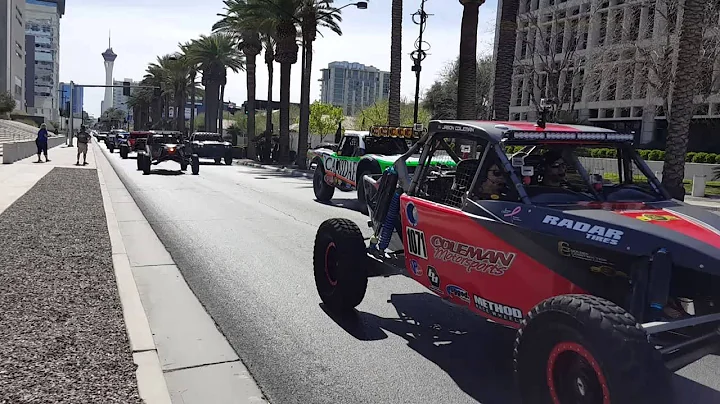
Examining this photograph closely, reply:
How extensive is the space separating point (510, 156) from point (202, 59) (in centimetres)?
6099

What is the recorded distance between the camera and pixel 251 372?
16.6 ft

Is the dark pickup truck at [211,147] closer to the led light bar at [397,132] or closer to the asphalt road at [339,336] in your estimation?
the led light bar at [397,132]

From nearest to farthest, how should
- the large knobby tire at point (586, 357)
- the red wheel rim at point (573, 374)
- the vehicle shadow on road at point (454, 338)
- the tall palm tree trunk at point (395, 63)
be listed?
the large knobby tire at point (586, 357)
the red wheel rim at point (573, 374)
the vehicle shadow on road at point (454, 338)
the tall palm tree trunk at point (395, 63)

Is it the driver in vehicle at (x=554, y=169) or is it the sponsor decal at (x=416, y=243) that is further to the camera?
the sponsor decal at (x=416, y=243)

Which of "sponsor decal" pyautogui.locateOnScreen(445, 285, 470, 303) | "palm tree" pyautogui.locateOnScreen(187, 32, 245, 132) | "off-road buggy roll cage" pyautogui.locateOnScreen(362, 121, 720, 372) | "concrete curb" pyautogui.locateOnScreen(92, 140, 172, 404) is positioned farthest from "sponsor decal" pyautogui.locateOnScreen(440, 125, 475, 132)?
"palm tree" pyautogui.locateOnScreen(187, 32, 245, 132)

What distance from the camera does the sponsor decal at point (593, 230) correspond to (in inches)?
153

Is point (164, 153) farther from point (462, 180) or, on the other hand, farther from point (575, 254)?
point (575, 254)

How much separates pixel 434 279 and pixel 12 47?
449 ft

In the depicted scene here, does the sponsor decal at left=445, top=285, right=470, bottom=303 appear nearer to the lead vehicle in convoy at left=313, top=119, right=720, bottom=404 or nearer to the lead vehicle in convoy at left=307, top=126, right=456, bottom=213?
the lead vehicle in convoy at left=313, top=119, right=720, bottom=404

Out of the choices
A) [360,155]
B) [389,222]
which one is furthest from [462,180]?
[360,155]

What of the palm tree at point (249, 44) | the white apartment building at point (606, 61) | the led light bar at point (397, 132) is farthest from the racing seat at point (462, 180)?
the palm tree at point (249, 44)

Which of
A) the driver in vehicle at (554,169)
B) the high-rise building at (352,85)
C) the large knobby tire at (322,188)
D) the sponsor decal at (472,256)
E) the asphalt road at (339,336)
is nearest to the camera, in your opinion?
the sponsor decal at (472,256)

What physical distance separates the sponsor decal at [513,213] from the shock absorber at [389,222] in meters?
1.69

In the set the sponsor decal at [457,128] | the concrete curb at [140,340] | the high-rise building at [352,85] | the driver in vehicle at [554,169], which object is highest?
the high-rise building at [352,85]
